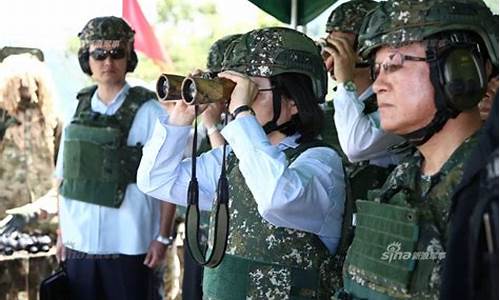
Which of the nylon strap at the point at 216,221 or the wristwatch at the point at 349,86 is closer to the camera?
the nylon strap at the point at 216,221

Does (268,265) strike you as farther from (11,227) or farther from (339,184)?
(11,227)

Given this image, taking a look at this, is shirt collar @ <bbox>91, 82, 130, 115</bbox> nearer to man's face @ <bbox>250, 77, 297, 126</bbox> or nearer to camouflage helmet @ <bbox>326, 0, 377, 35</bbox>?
camouflage helmet @ <bbox>326, 0, 377, 35</bbox>

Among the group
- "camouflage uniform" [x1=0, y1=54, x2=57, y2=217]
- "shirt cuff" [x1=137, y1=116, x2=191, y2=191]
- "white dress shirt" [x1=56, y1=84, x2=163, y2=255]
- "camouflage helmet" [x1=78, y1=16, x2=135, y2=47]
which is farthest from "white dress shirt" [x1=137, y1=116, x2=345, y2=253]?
"camouflage uniform" [x1=0, y1=54, x2=57, y2=217]

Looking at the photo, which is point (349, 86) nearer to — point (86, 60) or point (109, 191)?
point (109, 191)

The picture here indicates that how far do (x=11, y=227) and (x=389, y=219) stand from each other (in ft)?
13.7

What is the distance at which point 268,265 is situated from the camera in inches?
116

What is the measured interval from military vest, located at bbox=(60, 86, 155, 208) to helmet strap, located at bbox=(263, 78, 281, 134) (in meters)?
1.91

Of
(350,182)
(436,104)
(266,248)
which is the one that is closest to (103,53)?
(350,182)

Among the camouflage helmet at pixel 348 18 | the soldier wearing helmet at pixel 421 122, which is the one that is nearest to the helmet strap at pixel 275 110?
the soldier wearing helmet at pixel 421 122

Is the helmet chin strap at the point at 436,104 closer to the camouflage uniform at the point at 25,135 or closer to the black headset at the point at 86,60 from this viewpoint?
the black headset at the point at 86,60

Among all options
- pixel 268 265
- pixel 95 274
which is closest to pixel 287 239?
pixel 268 265

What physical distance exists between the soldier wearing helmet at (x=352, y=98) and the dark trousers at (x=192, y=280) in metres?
1.75

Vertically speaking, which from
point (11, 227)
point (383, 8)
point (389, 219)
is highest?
point (383, 8)

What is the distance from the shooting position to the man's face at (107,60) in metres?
4.93
